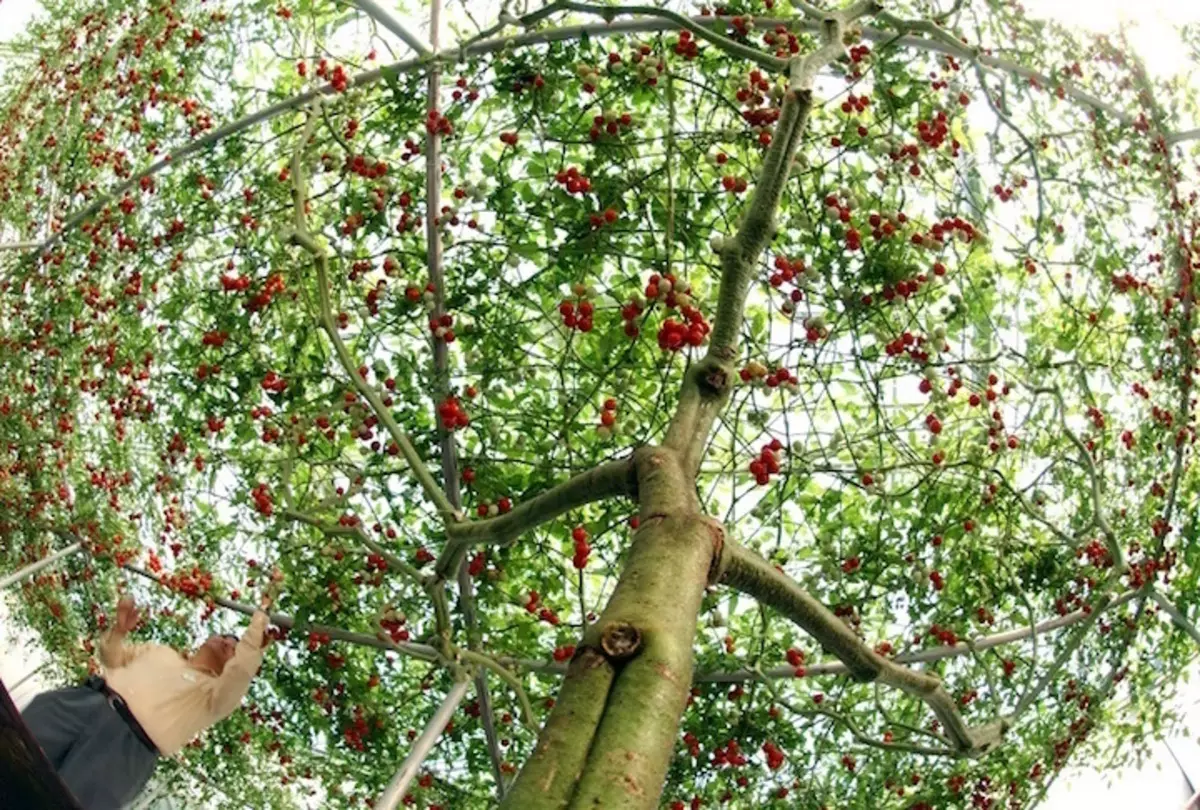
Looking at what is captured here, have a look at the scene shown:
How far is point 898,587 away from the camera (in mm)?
3107

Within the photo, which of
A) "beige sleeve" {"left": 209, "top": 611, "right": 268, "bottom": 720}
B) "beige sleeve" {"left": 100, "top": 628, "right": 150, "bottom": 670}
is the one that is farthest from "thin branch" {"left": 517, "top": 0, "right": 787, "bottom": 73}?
"beige sleeve" {"left": 100, "top": 628, "right": 150, "bottom": 670}

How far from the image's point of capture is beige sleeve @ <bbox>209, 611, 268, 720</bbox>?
274 cm

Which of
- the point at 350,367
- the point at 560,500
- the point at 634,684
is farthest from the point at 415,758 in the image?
the point at 634,684

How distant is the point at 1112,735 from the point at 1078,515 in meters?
0.66

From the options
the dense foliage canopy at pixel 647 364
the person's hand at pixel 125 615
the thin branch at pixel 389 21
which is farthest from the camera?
the thin branch at pixel 389 21

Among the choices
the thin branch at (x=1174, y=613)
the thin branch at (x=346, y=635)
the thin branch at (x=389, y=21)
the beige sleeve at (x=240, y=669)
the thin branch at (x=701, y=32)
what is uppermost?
the thin branch at (x=389, y=21)

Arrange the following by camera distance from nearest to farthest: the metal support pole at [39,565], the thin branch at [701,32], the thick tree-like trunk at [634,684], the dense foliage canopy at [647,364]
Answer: the thick tree-like trunk at [634,684]
the thin branch at [701,32]
the dense foliage canopy at [647,364]
the metal support pole at [39,565]

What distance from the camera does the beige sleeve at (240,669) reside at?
2.74 m

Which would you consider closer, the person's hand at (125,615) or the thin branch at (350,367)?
the thin branch at (350,367)

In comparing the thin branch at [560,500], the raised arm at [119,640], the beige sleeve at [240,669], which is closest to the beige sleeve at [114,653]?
the raised arm at [119,640]

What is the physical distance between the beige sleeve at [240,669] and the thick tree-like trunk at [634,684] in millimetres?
1560

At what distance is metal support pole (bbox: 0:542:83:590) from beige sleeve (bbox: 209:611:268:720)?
4.62ft

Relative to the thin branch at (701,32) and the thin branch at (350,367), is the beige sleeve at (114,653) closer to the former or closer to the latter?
the thin branch at (350,367)

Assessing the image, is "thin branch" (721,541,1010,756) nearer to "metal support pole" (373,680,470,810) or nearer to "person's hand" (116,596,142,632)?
"metal support pole" (373,680,470,810)
